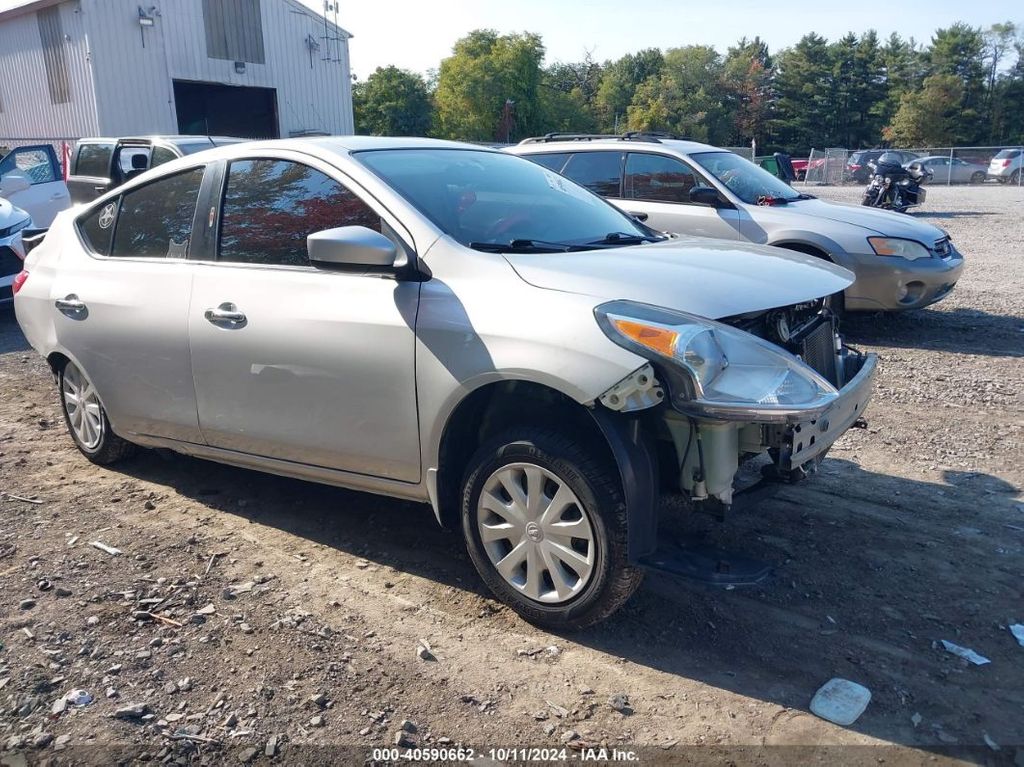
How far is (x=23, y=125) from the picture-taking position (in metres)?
28.3

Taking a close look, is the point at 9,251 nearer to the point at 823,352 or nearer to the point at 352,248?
the point at 352,248

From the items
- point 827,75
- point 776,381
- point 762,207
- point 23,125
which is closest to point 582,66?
point 827,75

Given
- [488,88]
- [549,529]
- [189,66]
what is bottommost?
[549,529]

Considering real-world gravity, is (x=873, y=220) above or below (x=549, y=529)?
above

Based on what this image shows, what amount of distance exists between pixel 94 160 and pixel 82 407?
7.28m

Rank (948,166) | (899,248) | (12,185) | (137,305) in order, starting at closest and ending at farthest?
(137,305), (899,248), (12,185), (948,166)

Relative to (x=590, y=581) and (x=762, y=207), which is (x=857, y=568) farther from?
(x=762, y=207)

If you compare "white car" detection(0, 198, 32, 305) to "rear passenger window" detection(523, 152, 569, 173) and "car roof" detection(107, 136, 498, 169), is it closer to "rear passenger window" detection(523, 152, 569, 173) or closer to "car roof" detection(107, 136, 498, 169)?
"rear passenger window" detection(523, 152, 569, 173)

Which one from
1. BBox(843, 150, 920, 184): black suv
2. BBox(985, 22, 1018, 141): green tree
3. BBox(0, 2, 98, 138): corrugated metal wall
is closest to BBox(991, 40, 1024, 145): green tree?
BBox(985, 22, 1018, 141): green tree

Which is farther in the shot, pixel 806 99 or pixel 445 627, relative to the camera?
pixel 806 99

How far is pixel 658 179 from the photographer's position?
8969 millimetres

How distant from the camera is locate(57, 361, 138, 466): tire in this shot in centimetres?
515

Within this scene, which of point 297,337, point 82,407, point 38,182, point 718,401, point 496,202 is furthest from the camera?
point 38,182

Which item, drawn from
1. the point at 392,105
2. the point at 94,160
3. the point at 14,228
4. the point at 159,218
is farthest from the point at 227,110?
the point at 392,105
